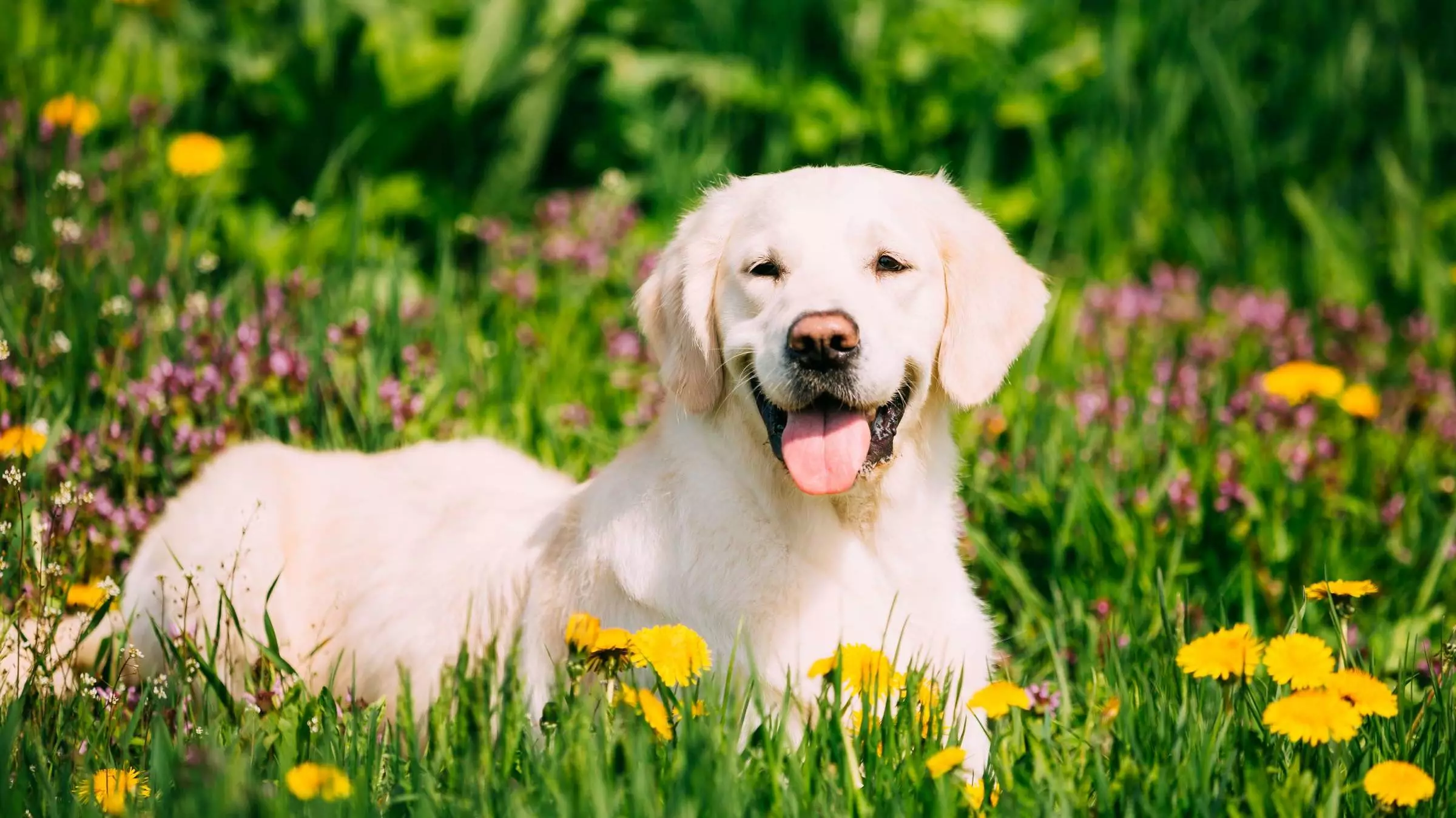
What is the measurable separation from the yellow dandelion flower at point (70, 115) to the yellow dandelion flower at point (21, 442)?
174cm

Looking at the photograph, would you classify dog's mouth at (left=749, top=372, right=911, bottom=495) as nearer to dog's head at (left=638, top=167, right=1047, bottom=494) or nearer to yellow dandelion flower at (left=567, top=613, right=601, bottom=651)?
dog's head at (left=638, top=167, right=1047, bottom=494)

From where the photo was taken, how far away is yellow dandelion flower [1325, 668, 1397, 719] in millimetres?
2131

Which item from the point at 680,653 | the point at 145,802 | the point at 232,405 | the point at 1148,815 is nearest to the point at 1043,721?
the point at 1148,815

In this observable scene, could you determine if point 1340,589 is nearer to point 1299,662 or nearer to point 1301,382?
point 1299,662

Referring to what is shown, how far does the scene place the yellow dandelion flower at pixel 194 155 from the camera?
14.7 ft

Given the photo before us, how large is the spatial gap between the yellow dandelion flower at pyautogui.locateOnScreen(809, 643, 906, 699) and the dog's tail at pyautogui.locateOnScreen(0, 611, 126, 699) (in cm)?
133

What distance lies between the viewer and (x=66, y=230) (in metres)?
3.79

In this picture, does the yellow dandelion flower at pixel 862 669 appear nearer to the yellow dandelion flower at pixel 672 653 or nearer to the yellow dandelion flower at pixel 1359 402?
the yellow dandelion flower at pixel 672 653

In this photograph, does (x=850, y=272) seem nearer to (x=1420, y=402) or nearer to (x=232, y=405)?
(x=232, y=405)

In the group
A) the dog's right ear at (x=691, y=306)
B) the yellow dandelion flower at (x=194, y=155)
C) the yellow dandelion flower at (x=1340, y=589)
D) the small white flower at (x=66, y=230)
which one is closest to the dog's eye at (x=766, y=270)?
the dog's right ear at (x=691, y=306)

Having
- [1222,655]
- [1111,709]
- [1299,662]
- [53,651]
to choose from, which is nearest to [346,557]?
[53,651]

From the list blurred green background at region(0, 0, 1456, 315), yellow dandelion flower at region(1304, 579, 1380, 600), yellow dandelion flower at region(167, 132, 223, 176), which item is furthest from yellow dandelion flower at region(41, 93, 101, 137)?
yellow dandelion flower at region(1304, 579, 1380, 600)

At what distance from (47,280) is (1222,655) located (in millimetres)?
2958

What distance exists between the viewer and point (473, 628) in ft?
9.68
